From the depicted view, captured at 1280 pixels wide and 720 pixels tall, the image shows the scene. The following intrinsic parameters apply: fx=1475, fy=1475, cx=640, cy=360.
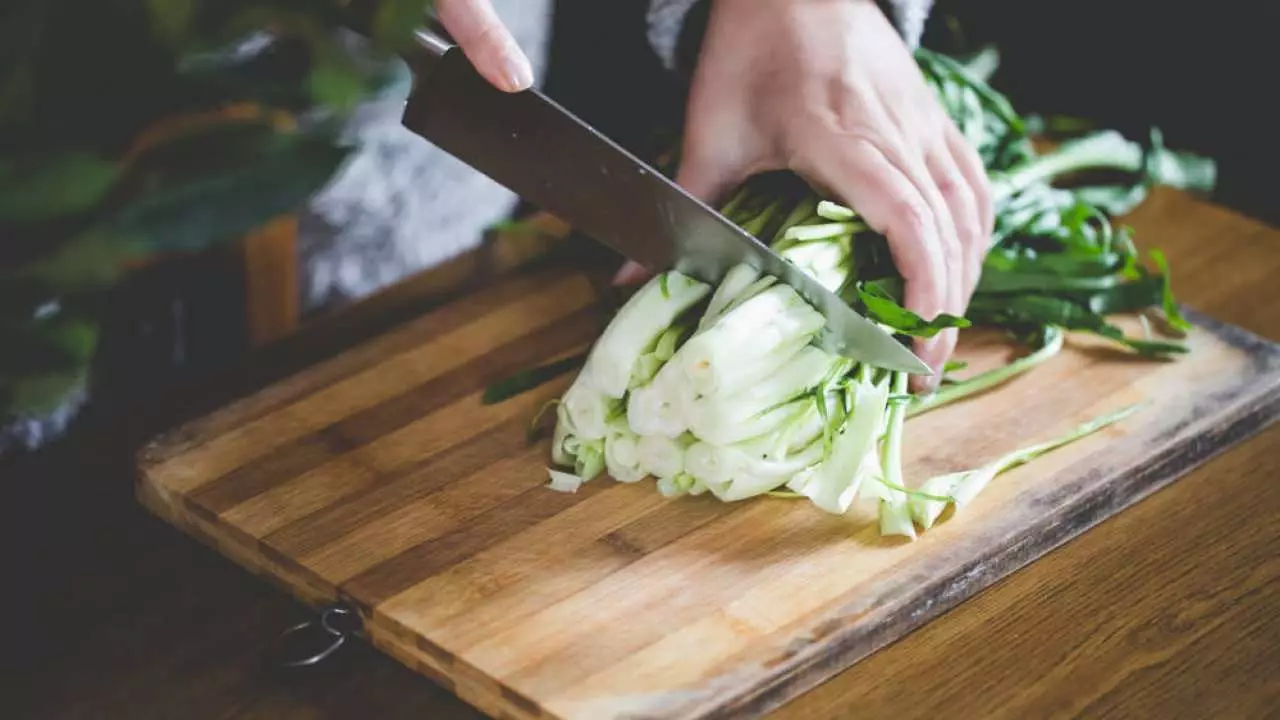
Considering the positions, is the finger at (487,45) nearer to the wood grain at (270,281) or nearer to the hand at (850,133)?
the hand at (850,133)

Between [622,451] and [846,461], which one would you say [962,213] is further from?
[622,451]

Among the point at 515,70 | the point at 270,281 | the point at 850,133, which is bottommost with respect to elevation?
the point at 270,281

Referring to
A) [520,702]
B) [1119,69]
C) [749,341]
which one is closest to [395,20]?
[520,702]

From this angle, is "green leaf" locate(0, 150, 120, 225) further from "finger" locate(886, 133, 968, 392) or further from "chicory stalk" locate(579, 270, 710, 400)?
"finger" locate(886, 133, 968, 392)

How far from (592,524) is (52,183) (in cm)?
73

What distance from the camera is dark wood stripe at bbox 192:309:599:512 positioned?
1341mm

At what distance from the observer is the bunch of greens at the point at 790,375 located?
1299 mm

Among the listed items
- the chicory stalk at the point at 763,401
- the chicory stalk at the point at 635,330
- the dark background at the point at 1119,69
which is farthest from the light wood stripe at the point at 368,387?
the dark background at the point at 1119,69

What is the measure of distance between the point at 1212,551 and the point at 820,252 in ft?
1.48

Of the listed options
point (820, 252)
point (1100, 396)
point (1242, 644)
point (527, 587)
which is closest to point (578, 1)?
point (820, 252)

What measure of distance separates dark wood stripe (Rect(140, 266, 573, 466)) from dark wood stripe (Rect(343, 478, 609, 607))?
10.9 inches

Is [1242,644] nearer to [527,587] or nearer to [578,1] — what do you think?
[527,587]

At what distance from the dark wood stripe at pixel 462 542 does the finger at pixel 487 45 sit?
0.36m

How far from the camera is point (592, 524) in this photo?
4.24 feet
